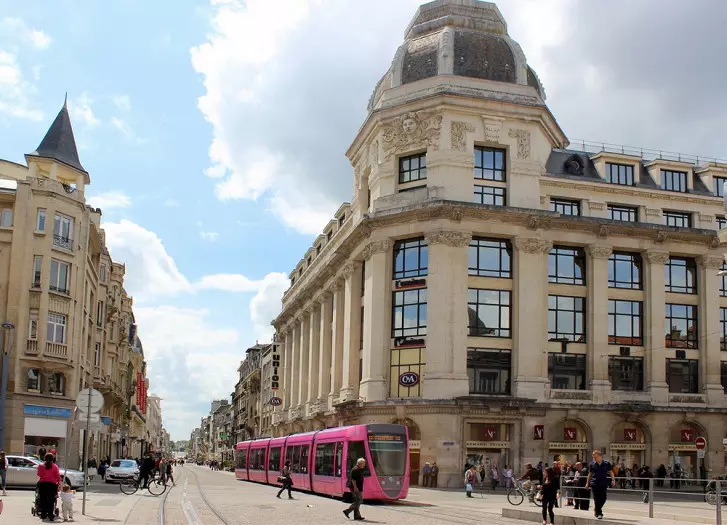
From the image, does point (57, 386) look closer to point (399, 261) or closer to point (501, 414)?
point (399, 261)

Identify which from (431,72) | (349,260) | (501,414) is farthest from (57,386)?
(431,72)

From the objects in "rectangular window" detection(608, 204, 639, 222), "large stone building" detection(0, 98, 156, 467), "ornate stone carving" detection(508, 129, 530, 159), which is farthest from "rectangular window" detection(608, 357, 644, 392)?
"large stone building" detection(0, 98, 156, 467)

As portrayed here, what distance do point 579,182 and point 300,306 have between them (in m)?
38.7

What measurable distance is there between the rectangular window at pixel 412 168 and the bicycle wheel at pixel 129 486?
26533 mm

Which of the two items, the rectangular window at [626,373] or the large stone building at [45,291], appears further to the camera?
the rectangular window at [626,373]

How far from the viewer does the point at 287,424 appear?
3639 inches

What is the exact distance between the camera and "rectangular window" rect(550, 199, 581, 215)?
60.8 meters

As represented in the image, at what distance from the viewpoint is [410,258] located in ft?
193

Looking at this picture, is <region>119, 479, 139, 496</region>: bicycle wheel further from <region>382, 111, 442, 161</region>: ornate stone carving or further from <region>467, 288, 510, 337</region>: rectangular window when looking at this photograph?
<region>382, 111, 442, 161</region>: ornate stone carving

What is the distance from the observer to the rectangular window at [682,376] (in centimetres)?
6031

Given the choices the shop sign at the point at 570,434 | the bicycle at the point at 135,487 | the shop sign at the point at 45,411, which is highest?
the shop sign at the point at 45,411

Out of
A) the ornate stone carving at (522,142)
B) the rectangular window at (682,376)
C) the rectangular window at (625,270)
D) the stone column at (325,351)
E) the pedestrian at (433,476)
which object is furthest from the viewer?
the stone column at (325,351)

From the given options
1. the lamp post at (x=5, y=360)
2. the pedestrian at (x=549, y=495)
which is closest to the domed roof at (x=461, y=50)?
the lamp post at (x=5, y=360)

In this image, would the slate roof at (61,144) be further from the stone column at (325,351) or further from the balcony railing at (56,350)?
A: the stone column at (325,351)
